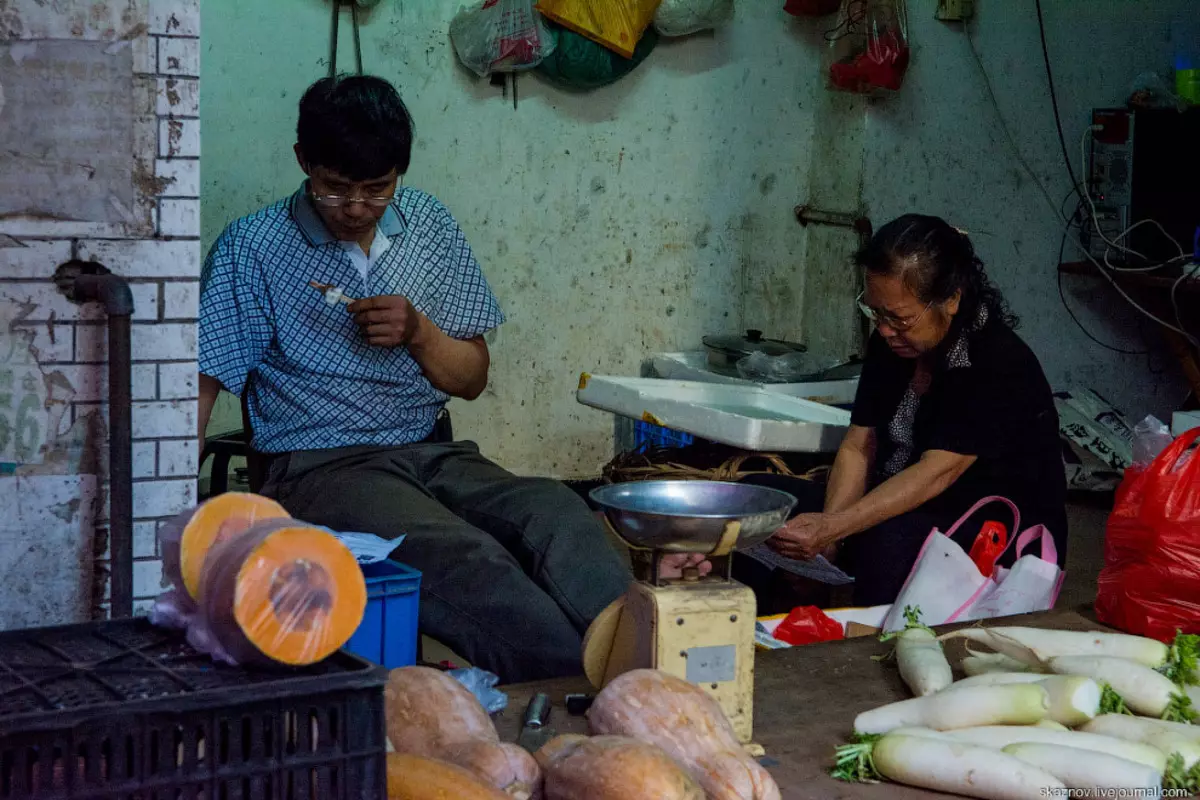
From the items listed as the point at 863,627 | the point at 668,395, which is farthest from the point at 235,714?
the point at 668,395

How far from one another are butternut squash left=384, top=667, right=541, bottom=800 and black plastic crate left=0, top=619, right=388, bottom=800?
28 cm

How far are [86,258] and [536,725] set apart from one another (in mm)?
1061

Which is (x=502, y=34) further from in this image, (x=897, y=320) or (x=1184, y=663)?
(x=1184, y=663)

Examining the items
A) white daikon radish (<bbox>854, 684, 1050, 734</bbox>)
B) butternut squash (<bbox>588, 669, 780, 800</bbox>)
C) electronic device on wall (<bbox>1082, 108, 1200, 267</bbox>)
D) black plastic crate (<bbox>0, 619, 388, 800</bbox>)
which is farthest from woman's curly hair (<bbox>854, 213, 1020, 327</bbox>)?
electronic device on wall (<bbox>1082, 108, 1200, 267</bbox>)

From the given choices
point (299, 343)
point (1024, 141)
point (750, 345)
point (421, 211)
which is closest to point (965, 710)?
point (299, 343)

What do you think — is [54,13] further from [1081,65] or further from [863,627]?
[1081,65]

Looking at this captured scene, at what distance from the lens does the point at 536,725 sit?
6.44ft

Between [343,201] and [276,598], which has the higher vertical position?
[343,201]

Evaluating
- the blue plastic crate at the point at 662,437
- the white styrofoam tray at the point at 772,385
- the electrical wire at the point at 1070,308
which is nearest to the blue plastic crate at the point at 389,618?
the blue plastic crate at the point at 662,437

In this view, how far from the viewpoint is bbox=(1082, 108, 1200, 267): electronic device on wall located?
224 inches

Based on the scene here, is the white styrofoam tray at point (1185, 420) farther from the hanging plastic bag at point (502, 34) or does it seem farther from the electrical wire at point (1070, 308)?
the hanging plastic bag at point (502, 34)

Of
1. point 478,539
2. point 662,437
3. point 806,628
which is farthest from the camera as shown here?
point 662,437

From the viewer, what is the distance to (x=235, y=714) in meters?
1.26

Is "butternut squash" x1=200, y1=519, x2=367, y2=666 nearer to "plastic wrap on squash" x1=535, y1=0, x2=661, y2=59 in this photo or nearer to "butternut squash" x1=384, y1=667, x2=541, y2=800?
"butternut squash" x1=384, y1=667, x2=541, y2=800
